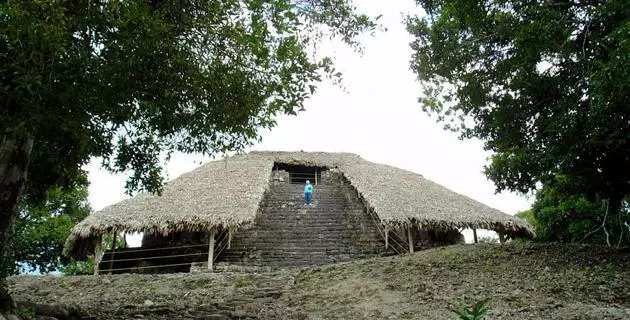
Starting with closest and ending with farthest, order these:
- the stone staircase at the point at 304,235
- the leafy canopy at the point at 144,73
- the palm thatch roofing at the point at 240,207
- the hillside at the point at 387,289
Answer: the leafy canopy at the point at 144,73 → the hillside at the point at 387,289 → the palm thatch roofing at the point at 240,207 → the stone staircase at the point at 304,235

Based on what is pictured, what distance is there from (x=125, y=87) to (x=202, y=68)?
3.48 ft

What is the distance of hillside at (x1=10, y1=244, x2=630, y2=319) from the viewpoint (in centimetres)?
654

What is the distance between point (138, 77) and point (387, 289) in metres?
5.31

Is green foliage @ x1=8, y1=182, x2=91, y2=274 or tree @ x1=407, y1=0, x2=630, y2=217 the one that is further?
green foliage @ x1=8, y1=182, x2=91, y2=274

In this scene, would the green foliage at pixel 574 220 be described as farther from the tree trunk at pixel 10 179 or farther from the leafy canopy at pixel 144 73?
the tree trunk at pixel 10 179

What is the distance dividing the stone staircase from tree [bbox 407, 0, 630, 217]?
4704mm

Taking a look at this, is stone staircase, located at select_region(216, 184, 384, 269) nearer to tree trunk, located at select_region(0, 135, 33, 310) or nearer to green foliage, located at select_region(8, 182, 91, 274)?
tree trunk, located at select_region(0, 135, 33, 310)

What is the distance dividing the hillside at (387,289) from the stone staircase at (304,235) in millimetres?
2146

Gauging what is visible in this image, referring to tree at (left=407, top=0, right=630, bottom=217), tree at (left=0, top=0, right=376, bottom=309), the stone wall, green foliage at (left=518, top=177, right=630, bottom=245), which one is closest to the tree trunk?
tree at (left=0, top=0, right=376, bottom=309)

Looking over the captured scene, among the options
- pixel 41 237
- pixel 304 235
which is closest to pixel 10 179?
pixel 304 235

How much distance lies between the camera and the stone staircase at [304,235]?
12422mm

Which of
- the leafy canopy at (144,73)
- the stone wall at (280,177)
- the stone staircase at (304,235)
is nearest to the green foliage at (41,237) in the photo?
the stone wall at (280,177)

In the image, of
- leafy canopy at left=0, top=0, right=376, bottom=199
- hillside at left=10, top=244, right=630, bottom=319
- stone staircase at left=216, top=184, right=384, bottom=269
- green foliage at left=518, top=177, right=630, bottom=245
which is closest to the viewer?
leafy canopy at left=0, top=0, right=376, bottom=199

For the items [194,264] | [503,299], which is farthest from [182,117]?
[194,264]
